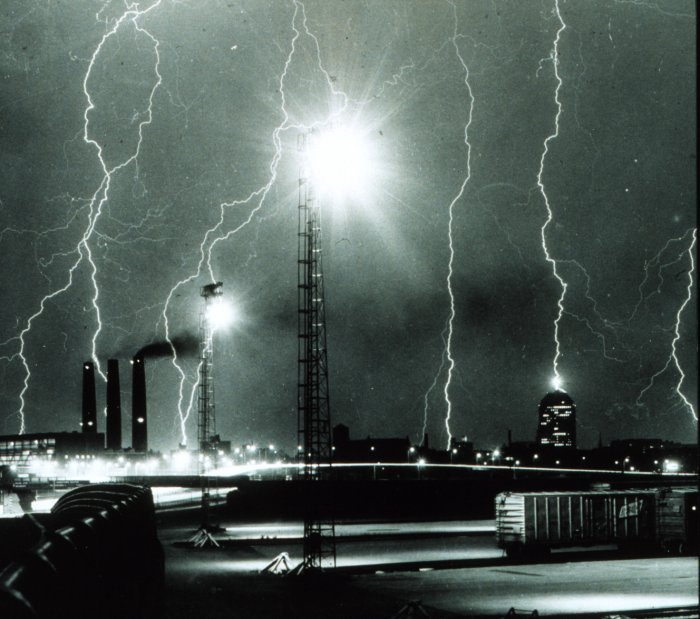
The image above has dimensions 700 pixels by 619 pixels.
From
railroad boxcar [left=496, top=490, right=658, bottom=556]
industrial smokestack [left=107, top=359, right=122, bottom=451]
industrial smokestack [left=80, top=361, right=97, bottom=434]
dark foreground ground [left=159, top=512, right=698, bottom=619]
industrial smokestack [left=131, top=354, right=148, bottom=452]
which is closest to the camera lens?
dark foreground ground [left=159, top=512, right=698, bottom=619]

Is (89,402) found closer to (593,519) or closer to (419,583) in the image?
(593,519)

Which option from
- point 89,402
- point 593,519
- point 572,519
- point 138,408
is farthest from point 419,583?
point 89,402

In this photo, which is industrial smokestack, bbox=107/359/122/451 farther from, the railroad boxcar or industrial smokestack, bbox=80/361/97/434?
the railroad boxcar

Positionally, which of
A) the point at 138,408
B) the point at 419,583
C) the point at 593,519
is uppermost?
A: the point at 138,408

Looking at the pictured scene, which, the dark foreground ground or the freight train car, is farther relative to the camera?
the freight train car

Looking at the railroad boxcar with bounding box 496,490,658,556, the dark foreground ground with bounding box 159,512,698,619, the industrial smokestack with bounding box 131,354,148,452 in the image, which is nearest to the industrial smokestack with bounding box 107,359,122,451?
the industrial smokestack with bounding box 131,354,148,452

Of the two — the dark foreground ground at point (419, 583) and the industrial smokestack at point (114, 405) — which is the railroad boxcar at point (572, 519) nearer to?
the dark foreground ground at point (419, 583)

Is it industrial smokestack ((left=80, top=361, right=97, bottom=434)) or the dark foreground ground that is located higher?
industrial smokestack ((left=80, top=361, right=97, bottom=434))
